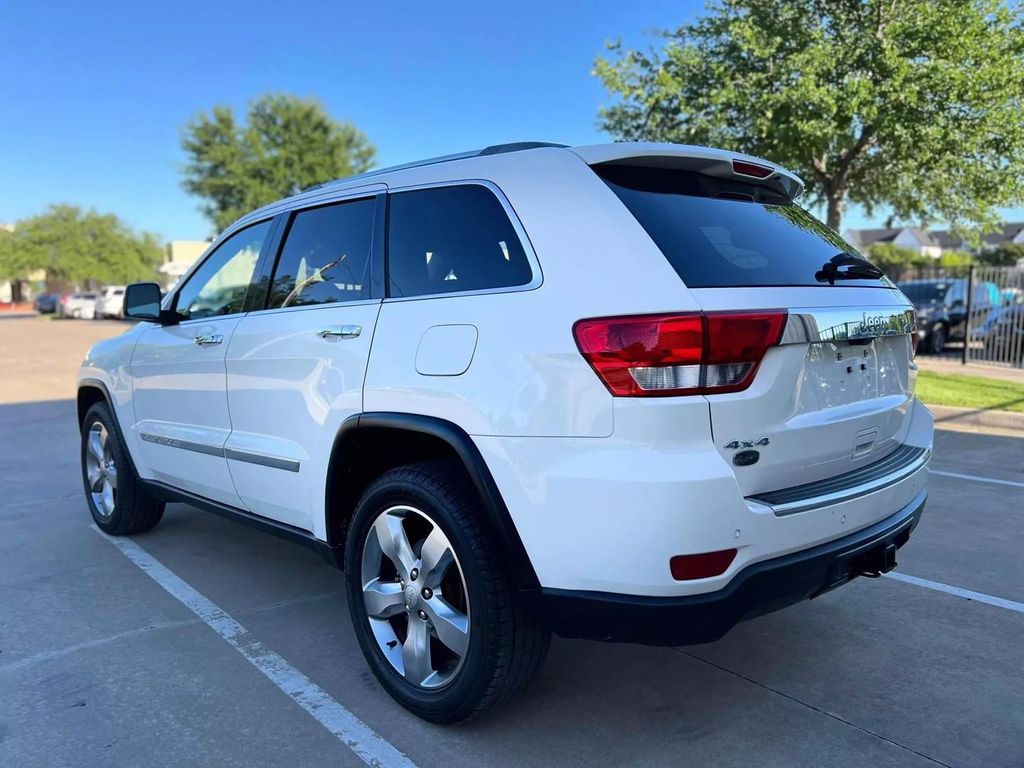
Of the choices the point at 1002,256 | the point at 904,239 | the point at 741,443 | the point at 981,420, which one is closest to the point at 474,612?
the point at 741,443

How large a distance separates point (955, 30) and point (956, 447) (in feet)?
22.0

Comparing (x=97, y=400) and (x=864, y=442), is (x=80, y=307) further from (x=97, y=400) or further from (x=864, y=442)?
(x=864, y=442)

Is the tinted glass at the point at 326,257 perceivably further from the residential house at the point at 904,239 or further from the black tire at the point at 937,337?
the residential house at the point at 904,239

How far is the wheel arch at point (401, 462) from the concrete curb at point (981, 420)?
7.56 m

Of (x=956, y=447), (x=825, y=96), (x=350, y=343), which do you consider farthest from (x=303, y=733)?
(x=825, y=96)

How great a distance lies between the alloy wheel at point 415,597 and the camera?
2.75m

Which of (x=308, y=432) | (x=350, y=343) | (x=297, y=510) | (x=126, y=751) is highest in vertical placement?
(x=350, y=343)

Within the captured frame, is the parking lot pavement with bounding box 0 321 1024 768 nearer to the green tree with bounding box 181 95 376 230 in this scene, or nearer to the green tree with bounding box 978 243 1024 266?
the green tree with bounding box 181 95 376 230

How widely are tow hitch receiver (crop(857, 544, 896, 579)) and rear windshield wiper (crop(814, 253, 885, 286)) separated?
934mm

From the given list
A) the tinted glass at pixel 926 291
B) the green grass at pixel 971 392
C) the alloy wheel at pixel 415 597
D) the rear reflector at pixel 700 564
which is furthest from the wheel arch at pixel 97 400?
the tinted glass at pixel 926 291

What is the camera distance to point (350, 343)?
3.10 meters

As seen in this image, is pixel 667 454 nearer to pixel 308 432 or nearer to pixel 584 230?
pixel 584 230

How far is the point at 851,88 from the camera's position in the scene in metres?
11.2

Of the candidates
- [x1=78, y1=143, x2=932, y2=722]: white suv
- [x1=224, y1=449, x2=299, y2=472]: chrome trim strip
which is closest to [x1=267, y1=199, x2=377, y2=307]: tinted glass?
[x1=78, y1=143, x2=932, y2=722]: white suv
